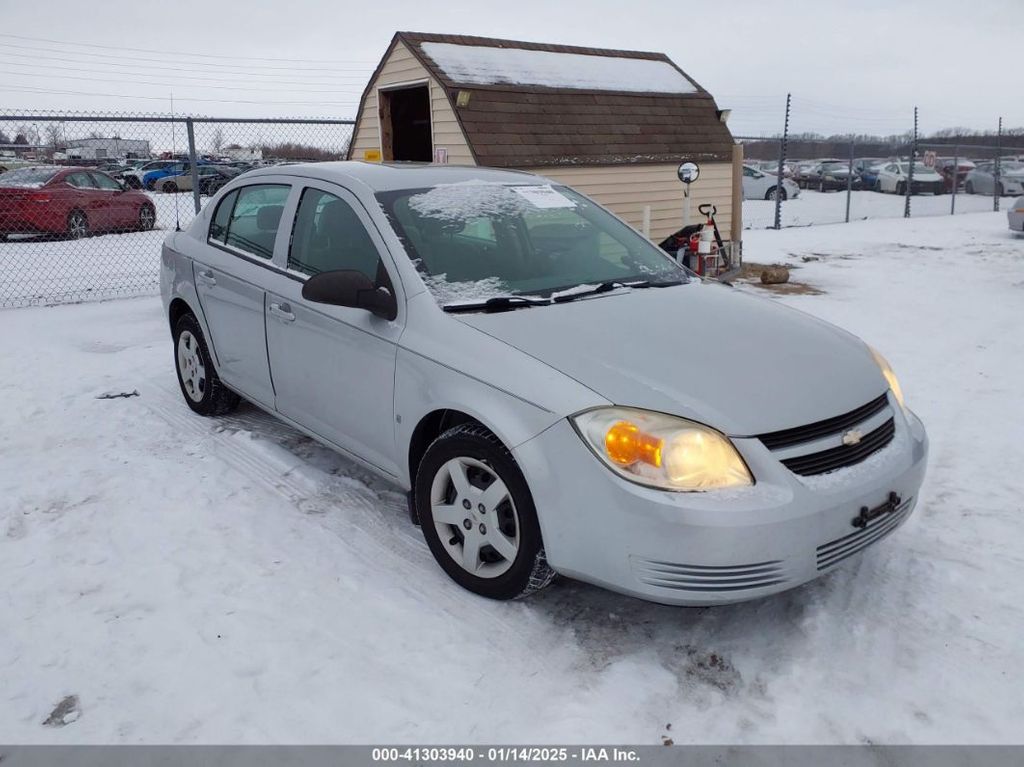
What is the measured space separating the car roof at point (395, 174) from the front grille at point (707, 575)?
2162 mm

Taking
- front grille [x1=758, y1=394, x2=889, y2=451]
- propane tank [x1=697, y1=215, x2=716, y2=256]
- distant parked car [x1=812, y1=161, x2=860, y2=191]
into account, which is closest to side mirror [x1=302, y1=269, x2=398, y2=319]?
front grille [x1=758, y1=394, x2=889, y2=451]

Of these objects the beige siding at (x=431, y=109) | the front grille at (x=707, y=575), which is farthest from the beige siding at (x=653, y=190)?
the front grille at (x=707, y=575)

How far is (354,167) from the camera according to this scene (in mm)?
4195

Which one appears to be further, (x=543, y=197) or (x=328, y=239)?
(x=543, y=197)

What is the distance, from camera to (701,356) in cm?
300

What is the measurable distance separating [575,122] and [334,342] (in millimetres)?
7801

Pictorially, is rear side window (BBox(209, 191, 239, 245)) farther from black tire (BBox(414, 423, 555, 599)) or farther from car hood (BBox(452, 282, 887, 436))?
black tire (BBox(414, 423, 555, 599))

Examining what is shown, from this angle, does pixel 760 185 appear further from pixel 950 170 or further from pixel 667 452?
pixel 667 452

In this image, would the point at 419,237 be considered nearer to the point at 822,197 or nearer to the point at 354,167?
the point at 354,167

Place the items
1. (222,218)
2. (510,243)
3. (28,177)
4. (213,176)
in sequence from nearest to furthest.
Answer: (510,243)
(222,218)
(28,177)
(213,176)

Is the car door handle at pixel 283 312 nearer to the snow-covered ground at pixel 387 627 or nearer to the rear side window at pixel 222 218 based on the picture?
the snow-covered ground at pixel 387 627

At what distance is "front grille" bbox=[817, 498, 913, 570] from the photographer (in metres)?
2.75

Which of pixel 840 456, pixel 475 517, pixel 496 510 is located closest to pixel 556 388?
pixel 496 510

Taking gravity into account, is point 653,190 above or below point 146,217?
above
